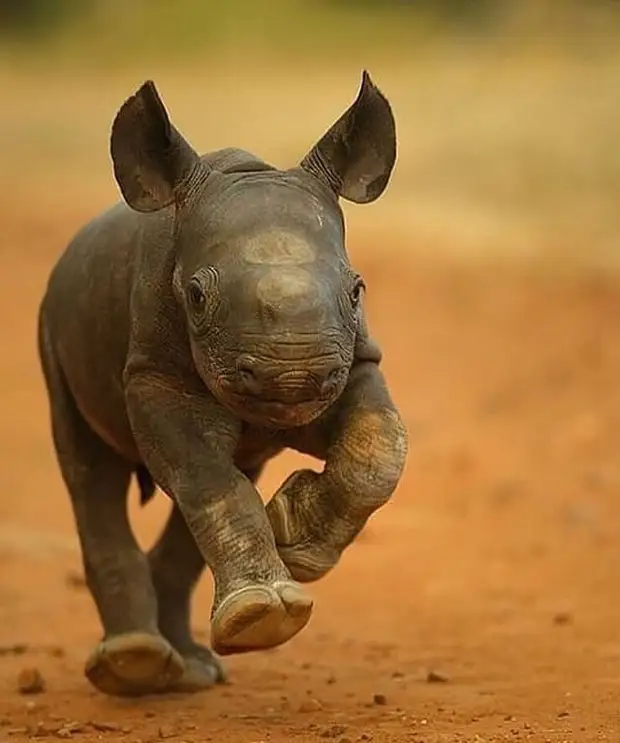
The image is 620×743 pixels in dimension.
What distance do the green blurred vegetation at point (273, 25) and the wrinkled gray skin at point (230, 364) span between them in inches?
782

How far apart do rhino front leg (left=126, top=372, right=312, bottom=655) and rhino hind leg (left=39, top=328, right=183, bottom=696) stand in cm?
119

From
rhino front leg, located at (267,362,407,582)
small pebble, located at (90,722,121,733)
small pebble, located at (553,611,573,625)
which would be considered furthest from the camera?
small pebble, located at (553,611,573,625)

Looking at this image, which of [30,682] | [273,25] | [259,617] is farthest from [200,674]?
[273,25]

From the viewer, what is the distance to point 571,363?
55.8ft

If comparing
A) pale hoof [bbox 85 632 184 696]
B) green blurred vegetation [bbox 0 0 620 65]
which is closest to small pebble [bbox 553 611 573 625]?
pale hoof [bbox 85 632 184 696]

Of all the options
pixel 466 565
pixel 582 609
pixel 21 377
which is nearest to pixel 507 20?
pixel 21 377

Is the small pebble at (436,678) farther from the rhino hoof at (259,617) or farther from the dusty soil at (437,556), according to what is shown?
the rhino hoof at (259,617)

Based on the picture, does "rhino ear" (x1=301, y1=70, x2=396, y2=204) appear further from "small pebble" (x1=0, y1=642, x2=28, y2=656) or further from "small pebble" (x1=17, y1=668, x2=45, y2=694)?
"small pebble" (x1=0, y1=642, x2=28, y2=656)

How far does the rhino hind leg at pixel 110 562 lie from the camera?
7461 mm

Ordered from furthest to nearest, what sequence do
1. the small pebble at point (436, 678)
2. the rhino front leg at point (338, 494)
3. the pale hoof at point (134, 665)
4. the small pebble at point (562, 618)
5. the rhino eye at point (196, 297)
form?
1. the small pebble at point (562, 618)
2. the small pebble at point (436, 678)
3. the pale hoof at point (134, 665)
4. the rhino front leg at point (338, 494)
5. the rhino eye at point (196, 297)

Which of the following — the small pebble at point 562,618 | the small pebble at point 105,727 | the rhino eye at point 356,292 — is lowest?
the small pebble at point 105,727

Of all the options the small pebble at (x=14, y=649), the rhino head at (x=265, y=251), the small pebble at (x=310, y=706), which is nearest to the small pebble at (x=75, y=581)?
the small pebble at (x=14, y=649)

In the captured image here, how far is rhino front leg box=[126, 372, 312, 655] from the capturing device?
587 centimetres

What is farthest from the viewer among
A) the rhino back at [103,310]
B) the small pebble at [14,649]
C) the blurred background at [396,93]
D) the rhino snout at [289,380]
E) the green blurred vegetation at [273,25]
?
the green blurred vegetation at [273,25]
